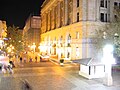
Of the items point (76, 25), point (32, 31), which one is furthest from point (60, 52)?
point (32, 31)

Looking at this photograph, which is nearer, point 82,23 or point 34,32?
point 82,23

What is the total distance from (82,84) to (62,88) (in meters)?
2.76

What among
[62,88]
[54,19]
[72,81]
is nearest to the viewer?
[62,88]

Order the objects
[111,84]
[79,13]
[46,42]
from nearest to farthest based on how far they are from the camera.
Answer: [111,84] < [79,13] < [46,42]

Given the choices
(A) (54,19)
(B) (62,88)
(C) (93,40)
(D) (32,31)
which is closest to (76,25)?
(C) (93,40)

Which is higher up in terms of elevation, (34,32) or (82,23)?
(34,32)

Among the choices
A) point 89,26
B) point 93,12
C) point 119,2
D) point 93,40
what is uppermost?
point 119,2

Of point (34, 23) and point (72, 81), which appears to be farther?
point (34, 23)

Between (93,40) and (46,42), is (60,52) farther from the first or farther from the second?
(46,42)

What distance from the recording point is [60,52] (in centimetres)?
5641

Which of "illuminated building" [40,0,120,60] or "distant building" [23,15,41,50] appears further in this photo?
"distant building" [23,15,41,50]

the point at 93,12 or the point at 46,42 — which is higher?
the point at 93,12

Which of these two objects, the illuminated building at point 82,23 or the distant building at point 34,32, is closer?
the illuminated building at point 82,23

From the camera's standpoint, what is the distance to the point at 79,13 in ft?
148
